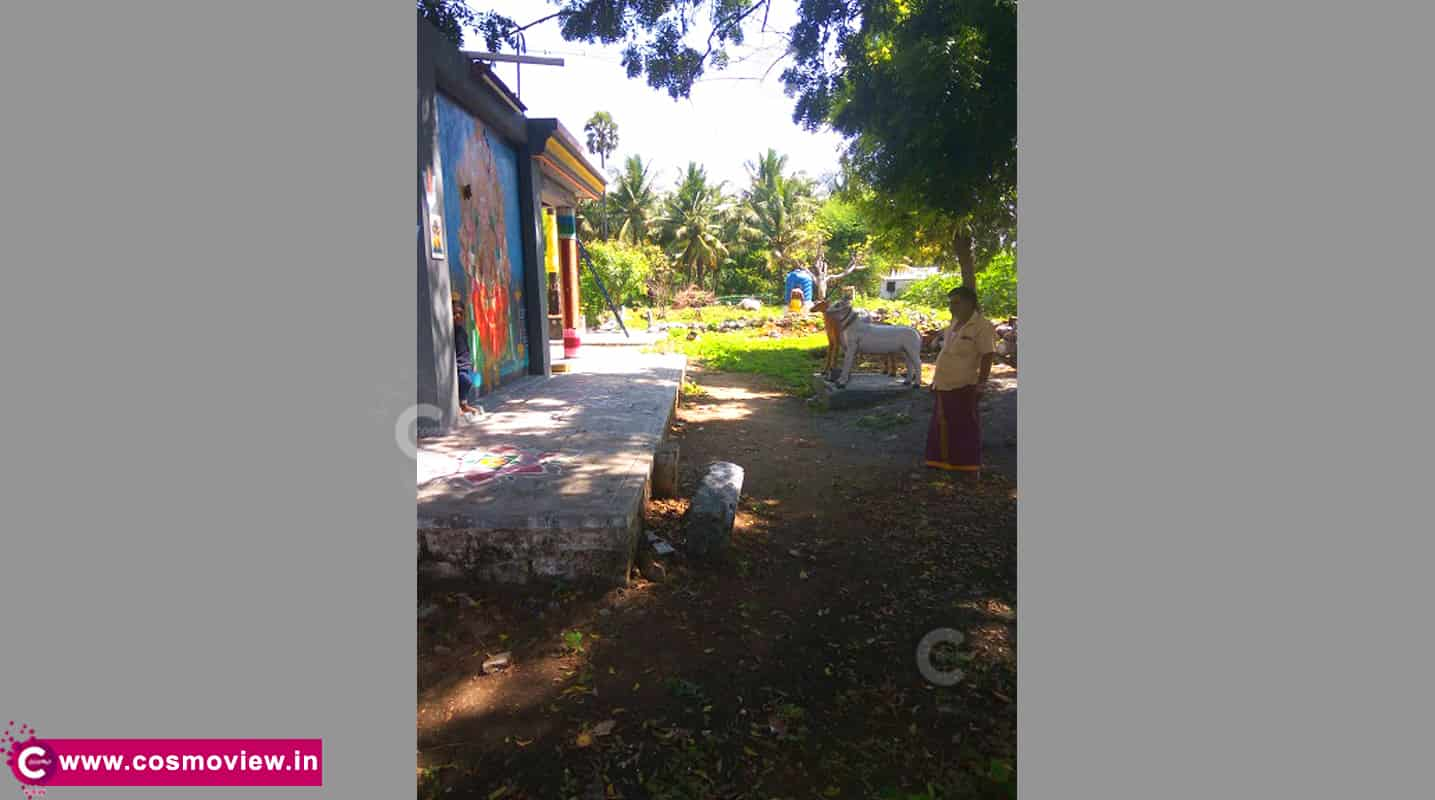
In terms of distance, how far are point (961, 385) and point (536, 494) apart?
359 cm

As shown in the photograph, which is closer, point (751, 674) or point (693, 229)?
Answer: point (751, 674)

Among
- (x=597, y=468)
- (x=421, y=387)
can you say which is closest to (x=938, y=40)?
(x=597, y=468)

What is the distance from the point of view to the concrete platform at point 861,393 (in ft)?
31.9

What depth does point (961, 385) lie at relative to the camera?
6.08 m

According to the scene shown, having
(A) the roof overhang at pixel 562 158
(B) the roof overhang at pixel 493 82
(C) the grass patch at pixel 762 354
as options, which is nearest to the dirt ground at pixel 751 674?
(B) the roof overhang at pixel 493 82

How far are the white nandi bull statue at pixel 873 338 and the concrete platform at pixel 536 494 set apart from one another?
411cm

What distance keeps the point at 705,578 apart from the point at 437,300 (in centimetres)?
310

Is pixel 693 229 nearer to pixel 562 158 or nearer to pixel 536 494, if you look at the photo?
pixel 562 158

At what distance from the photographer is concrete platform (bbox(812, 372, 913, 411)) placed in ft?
31.9

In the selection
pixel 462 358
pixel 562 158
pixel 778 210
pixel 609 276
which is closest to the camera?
pixel 462 358

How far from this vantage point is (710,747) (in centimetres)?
262

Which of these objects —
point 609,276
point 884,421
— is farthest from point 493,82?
Answer: point 609,276

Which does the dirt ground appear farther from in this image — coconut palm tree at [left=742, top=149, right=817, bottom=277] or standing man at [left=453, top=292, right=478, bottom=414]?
coconut palm tree at [left=742, top=149, right=817, bottom=277]

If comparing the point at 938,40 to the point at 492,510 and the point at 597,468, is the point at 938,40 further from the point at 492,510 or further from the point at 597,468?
the point at 492,510
